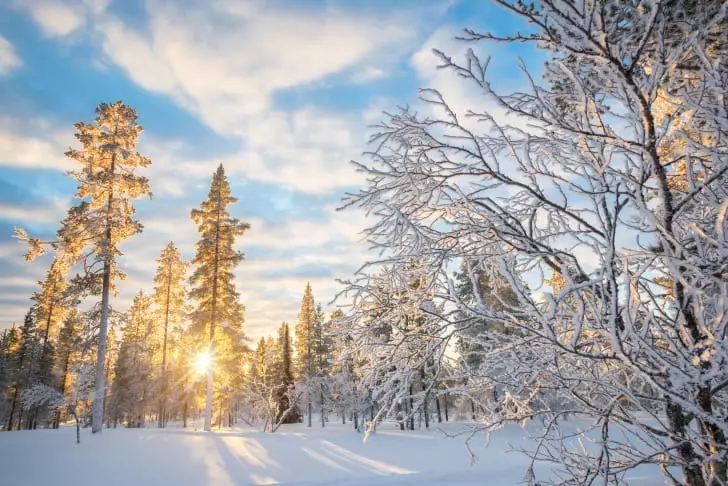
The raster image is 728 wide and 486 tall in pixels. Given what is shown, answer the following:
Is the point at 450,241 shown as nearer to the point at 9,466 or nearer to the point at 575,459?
the point at 575,459

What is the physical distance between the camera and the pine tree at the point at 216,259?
782 inches

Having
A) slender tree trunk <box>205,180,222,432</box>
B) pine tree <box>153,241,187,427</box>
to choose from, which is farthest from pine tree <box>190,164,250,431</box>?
pine tree <box>153,241,187,427</box>

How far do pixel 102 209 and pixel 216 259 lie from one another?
20.7 feet

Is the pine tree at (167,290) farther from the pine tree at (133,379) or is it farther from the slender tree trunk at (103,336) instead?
the slender tree trunk at (103,336)

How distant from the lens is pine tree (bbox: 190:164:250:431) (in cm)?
1986

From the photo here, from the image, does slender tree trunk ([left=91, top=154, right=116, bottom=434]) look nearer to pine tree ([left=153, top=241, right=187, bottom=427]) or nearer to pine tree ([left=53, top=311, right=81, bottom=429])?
pine tree ([left=153, top=241, right=187, bottom=427])

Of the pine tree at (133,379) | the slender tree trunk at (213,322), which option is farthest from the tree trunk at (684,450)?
the pine tree at (133,379)

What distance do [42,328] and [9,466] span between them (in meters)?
27.5

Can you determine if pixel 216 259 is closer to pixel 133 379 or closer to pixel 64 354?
pixel 133 379

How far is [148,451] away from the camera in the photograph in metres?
11.9

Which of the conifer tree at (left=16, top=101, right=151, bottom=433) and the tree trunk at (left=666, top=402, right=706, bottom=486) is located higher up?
the conifer tree at (left=16, top=101, right=151, bottom=433)

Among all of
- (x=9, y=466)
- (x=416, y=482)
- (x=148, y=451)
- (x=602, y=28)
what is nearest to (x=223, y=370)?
(x=148, y=451)

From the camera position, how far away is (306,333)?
38031mm

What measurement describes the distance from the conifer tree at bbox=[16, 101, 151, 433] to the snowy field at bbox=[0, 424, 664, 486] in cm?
258
